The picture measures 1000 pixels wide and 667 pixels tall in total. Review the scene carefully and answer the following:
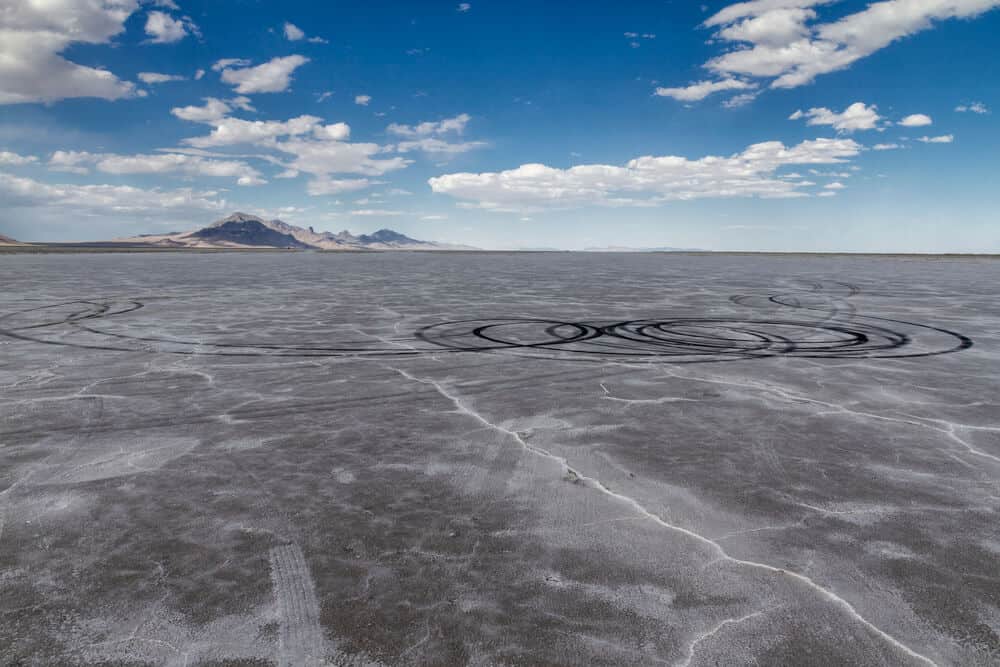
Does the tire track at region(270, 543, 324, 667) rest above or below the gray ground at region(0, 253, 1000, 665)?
below

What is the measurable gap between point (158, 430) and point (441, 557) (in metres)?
3.90

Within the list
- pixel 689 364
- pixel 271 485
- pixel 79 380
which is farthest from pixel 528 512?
pixel 79 380

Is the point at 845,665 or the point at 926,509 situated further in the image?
the point at 926,509

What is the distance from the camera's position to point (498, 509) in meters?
4.36

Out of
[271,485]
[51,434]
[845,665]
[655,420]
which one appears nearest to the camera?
[845,665]

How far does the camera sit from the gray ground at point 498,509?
2982 millimetres

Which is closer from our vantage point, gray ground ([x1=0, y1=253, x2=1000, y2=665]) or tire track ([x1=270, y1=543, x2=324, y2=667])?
tire track ([x1=270, y1=543, x2=324, y2=667])

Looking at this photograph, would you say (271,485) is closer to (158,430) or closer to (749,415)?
(158,430)

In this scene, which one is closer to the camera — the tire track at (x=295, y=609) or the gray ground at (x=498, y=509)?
the tire track at (x=295, y=609)

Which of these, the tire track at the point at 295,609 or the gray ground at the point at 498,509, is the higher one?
the gray ground at the point at 498,509

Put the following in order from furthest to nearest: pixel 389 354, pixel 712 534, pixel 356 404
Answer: pixel 389 354, pixel 356 404, pixel 712 534

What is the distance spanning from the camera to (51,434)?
19.5ft

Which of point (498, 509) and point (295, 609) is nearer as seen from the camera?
point (295, 609)

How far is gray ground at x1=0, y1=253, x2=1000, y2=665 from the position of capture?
9.78ft
